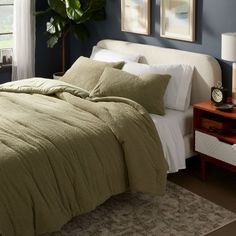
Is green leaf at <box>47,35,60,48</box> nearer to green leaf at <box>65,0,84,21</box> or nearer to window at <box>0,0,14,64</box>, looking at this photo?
green leaf at <box>65,0,84,21</box>

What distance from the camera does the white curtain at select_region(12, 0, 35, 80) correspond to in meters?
5.54

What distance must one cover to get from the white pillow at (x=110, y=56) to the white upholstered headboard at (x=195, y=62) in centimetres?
11

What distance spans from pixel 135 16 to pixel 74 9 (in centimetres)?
73

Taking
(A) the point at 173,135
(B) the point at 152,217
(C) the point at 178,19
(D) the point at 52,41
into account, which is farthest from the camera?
(D) the point at 52,41

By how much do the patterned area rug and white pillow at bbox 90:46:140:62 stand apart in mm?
1495

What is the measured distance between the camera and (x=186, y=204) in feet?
12.0

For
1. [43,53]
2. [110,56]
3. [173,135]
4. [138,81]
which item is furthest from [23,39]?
[173,135]

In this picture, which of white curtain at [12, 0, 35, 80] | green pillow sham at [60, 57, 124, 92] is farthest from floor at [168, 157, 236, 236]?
white curtain at [12, 0, 35, 80]

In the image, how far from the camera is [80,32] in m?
5.59

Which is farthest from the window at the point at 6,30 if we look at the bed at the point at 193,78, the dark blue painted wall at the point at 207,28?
the bed at the point at 193,78

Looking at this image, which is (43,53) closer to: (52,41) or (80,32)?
(52,41)

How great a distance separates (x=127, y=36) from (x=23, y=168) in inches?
104

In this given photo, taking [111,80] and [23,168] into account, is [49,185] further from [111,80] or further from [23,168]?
[111,80]

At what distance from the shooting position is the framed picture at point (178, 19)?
4355 millimetres
